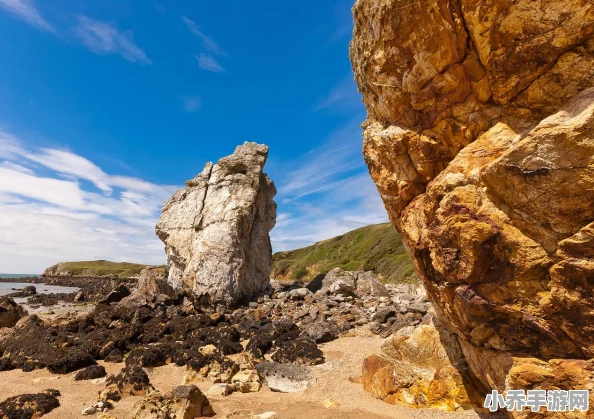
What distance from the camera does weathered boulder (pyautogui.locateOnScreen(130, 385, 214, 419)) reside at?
8.72 metres

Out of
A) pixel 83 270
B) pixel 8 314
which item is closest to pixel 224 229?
pixel 8 314

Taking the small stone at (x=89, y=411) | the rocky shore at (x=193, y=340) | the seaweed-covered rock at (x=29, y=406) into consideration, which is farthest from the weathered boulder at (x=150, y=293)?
the small stone at (x=89, y=411)

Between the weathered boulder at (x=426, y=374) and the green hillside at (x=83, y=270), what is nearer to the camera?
the weathered boulder at (x=426, y=374)

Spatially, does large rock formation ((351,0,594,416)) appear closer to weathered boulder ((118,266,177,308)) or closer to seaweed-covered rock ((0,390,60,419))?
seaweed-covered rock ((0,390,60,419))

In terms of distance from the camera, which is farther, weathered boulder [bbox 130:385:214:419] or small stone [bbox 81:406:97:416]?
small stone [bbox 81:406:97:416]

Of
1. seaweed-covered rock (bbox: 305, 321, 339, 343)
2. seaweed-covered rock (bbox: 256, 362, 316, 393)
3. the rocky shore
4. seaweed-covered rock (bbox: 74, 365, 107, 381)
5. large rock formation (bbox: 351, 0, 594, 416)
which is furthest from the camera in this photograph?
seaweed-covered rock (bbox: 305, 321, 339, 343)

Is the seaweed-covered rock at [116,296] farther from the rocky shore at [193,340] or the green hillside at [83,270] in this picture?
the green hillside at [83,270]

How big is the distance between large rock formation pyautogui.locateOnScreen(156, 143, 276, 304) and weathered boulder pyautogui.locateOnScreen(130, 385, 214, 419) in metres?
20.1

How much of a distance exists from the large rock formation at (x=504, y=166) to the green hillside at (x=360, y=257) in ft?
141

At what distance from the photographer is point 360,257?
74.4m

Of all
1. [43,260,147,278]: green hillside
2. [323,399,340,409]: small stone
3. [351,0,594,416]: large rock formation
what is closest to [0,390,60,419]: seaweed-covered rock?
[323,399,340,409]: small stone

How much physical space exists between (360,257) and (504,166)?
230ft

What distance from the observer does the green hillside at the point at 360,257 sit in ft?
193

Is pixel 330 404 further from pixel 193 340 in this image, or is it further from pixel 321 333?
pixel 193 340
